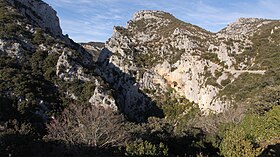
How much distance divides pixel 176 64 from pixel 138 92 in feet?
44.2

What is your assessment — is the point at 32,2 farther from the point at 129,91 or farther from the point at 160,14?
the point at 160,14

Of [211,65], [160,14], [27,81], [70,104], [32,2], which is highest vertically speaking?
[160,14]

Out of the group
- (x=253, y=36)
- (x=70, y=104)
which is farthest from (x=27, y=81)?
(x=253, y=36)

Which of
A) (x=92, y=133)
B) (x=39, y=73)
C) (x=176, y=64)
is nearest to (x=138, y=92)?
(x=176, y=64)

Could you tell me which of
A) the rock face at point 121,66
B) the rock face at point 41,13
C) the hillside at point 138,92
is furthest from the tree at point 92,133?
the rock face at point 41,13

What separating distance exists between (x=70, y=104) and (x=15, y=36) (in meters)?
20.9

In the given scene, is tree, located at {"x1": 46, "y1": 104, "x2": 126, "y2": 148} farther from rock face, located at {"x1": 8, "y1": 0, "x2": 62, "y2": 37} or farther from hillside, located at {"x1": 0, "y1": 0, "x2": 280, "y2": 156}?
rock face, located at {"x1": 8, "y1": 0, "x2": 62, "y2": 37}

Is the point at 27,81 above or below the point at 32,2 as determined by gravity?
below

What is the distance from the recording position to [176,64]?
88250mm

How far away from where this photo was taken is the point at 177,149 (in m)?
42.6

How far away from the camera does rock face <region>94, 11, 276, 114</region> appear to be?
75812 millimetres

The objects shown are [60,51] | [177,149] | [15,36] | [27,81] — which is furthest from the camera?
[60,51]

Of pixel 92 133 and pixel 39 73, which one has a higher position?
pixel 39 73

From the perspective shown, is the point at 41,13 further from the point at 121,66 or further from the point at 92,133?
the point at 92,133
